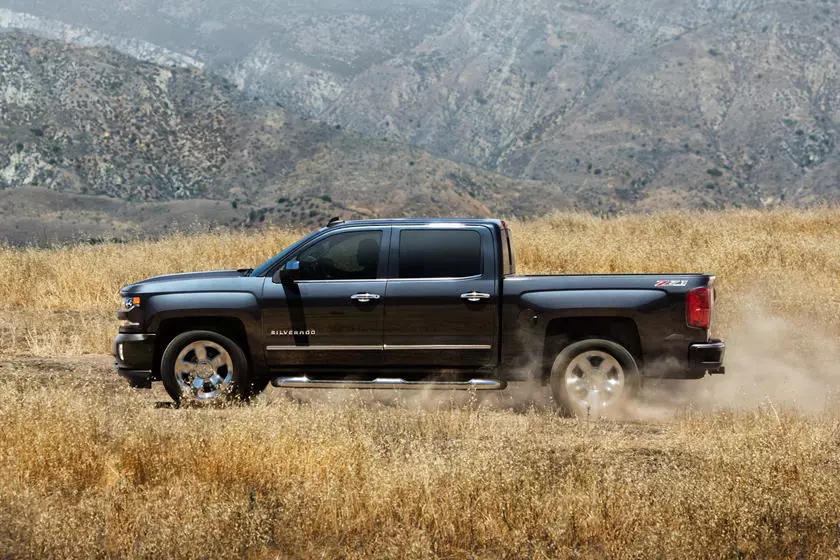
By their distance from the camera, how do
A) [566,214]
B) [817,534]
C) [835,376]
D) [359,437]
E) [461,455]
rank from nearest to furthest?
[817,534] < [461,455] < [359,437] < [835,376] < [566,214]

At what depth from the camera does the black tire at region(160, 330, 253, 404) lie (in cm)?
979

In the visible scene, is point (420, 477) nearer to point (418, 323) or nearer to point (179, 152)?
point (418, 323)

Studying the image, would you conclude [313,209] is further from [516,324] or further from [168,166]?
[516,324]

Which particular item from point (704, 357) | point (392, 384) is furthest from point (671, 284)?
point (392, 384)

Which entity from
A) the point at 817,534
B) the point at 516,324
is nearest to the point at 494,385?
the point at 516,324

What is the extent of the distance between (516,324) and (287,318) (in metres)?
2.14

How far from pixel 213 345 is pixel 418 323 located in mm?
2004

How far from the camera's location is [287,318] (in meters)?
9.73

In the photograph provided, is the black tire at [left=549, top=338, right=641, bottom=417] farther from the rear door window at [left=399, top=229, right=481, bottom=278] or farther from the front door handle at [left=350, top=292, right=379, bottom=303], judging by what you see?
the front door handle at [left=350, top=292, right=379, bottom=303]

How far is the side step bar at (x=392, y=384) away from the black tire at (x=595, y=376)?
0.55 m

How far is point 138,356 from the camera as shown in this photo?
10.0m

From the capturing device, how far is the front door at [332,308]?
9.59m

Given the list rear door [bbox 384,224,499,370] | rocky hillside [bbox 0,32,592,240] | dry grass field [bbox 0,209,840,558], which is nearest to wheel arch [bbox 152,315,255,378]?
dry grass field [bbox 0,209,840,558]

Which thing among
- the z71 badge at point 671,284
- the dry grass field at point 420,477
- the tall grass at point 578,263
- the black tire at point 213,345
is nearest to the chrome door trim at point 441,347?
the dry grass field at point 420,477
